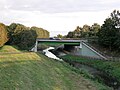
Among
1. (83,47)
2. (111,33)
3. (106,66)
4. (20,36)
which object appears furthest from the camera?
(20,36)

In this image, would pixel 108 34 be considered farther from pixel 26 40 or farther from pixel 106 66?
pixel 26 40

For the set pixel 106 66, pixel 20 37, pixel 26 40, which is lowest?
pixel 106 66

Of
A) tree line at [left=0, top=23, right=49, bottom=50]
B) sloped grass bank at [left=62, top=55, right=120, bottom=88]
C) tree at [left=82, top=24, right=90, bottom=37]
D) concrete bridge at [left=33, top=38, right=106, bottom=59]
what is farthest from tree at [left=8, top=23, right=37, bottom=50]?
tree at [left=82, top=24, right=90, bottom=37]

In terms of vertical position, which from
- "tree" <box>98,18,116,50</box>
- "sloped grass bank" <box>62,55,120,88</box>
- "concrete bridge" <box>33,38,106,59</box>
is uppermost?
"tree" <box>98,18,116,50</box>

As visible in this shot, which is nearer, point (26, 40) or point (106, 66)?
point (106, 66)

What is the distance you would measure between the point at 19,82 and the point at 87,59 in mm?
51178

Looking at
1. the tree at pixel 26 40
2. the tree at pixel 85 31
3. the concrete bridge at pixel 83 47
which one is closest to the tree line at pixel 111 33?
the concrete bridge at pixel 83 47

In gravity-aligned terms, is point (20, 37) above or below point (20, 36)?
below

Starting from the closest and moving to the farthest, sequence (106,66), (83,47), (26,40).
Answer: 1. (106,66)
2. (83,47)
3. (26,40)

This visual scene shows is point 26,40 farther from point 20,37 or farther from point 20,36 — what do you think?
point 20,36

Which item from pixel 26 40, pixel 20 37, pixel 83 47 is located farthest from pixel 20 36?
pixel 83 47

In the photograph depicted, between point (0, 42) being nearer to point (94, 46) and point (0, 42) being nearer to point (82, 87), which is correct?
point (94, 46)

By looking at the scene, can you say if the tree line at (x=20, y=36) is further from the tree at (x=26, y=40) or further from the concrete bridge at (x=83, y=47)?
the concrete bridge at (x=83, y=47)

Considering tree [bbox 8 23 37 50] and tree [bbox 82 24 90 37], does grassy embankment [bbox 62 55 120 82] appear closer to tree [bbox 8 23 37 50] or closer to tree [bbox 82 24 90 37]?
tree [bbox 8 23 37 50]
